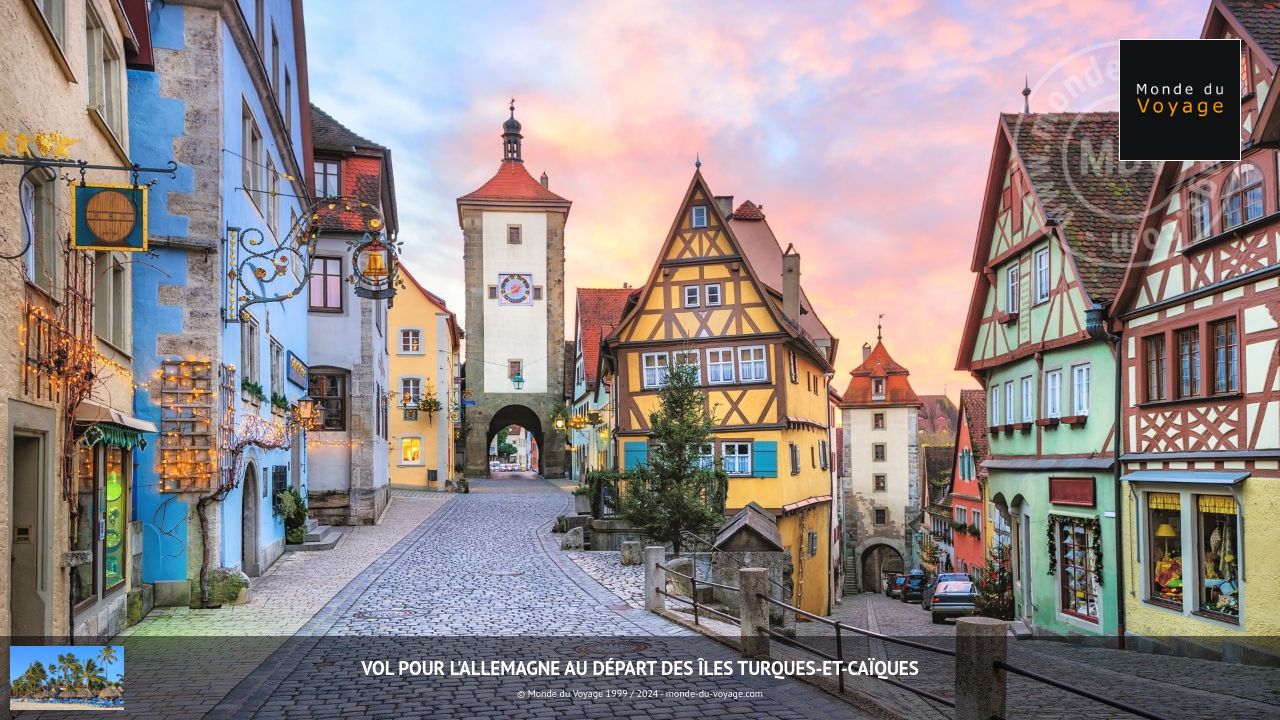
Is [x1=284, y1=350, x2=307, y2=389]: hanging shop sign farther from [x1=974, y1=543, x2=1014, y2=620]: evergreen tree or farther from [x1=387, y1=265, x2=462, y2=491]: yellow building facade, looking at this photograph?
[x1=387, y1=265, x2=462, y2=491]: yellow building facade

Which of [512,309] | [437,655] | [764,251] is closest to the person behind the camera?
[437,655]

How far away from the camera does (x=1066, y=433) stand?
63.7 feet

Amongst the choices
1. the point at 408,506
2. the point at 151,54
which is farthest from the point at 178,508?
the point at 408,506

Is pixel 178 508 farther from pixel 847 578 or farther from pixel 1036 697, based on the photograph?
pixel 847 578

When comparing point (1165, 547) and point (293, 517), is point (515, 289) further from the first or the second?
point (1165, 547)

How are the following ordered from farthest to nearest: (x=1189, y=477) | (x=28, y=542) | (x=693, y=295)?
(x=693, y=295), (x=1189, y=477), (x=28, y=542)

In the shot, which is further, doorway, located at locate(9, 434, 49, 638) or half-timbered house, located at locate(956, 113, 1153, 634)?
half-timbered house, located at locate(956, 113, 1153, 634)

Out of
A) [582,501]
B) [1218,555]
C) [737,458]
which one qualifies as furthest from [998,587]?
[582,501]

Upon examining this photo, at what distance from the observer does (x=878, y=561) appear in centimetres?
6031

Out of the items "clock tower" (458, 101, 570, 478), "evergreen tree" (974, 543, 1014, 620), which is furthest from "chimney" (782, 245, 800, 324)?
"clock tower" (458, 101, 570, 478)

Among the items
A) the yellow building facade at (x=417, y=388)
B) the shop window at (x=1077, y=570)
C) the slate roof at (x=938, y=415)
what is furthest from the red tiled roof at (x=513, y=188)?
the slate roof at (x=938, y=415)

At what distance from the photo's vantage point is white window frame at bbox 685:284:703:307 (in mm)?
30656

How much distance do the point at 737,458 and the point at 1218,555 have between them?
637 inches

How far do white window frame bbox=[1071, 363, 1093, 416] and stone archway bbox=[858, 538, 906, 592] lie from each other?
41047mm
